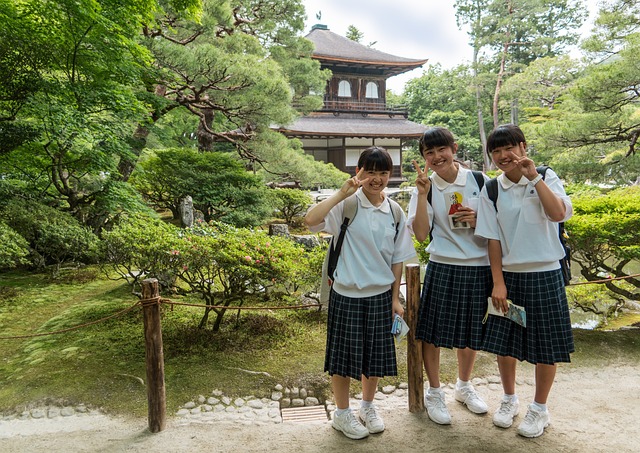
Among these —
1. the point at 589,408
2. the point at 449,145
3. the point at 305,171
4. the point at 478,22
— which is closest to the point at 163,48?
the point at 305,171

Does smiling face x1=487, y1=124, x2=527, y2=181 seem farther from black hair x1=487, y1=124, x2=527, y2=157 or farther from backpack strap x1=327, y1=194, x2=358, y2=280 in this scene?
backpack strap x1=327, y1=194, x2=358, y2=280

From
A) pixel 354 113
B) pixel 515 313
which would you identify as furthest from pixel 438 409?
pixel 354 113

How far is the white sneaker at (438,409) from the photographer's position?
100 inches

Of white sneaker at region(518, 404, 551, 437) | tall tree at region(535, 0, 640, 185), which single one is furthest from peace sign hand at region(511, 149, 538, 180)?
tall tree at region(535, 0, 640, 185)

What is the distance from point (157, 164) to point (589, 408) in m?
8.33

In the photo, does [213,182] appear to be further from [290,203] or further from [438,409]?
[438,409]

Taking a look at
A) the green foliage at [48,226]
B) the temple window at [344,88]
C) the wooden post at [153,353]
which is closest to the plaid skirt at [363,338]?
the wooden post at [153,353]

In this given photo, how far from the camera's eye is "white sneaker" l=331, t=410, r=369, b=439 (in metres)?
2.42

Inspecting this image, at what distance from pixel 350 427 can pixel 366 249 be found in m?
1.04

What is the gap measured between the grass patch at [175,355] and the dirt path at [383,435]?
0.43 m

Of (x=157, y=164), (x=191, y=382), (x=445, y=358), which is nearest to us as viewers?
(x=191, y=382)

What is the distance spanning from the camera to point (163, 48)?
630cm

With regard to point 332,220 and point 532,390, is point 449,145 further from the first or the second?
point 532,390

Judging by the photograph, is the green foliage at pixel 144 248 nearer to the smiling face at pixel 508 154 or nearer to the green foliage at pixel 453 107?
the smiling face at pixel 508 154
